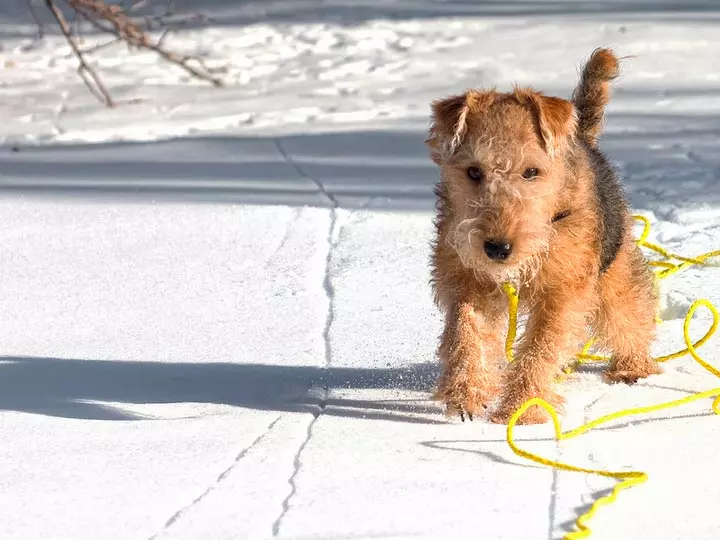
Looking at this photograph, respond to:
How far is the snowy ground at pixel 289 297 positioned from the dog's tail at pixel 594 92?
938 millimetres

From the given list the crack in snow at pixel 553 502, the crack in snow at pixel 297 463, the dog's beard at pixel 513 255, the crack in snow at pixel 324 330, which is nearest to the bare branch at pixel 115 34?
the crack in snow at pixel 324 330

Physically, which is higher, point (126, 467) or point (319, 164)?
point (126, 467)

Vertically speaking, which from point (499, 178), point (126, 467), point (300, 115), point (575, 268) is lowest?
point (300, 115)

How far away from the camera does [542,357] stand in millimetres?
3932

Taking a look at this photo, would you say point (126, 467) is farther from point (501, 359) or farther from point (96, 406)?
point (501, 359)

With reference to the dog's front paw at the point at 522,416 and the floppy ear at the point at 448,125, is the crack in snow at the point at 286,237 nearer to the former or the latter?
the floppy ear at the point at 448,125

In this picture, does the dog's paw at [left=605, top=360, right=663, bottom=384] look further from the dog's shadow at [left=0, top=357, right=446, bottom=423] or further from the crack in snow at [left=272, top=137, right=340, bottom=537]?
the crack in snow at [left=272, top=137, right=340, bottom=537]

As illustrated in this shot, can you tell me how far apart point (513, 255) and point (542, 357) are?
482mm

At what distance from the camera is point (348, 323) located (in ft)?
16.6

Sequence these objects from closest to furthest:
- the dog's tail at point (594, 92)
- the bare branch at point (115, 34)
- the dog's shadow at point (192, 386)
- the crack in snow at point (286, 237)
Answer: the dog's shadow at point (192, 386)
the dog's tail at point (594, 92)
the crack in snow at point (286, 237)
the bare branch at point (115, 34)

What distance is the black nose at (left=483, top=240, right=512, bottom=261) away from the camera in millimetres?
3598

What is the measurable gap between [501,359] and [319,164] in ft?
11.9

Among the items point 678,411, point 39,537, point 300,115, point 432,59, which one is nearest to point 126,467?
point 39,537

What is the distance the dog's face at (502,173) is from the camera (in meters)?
3.65
